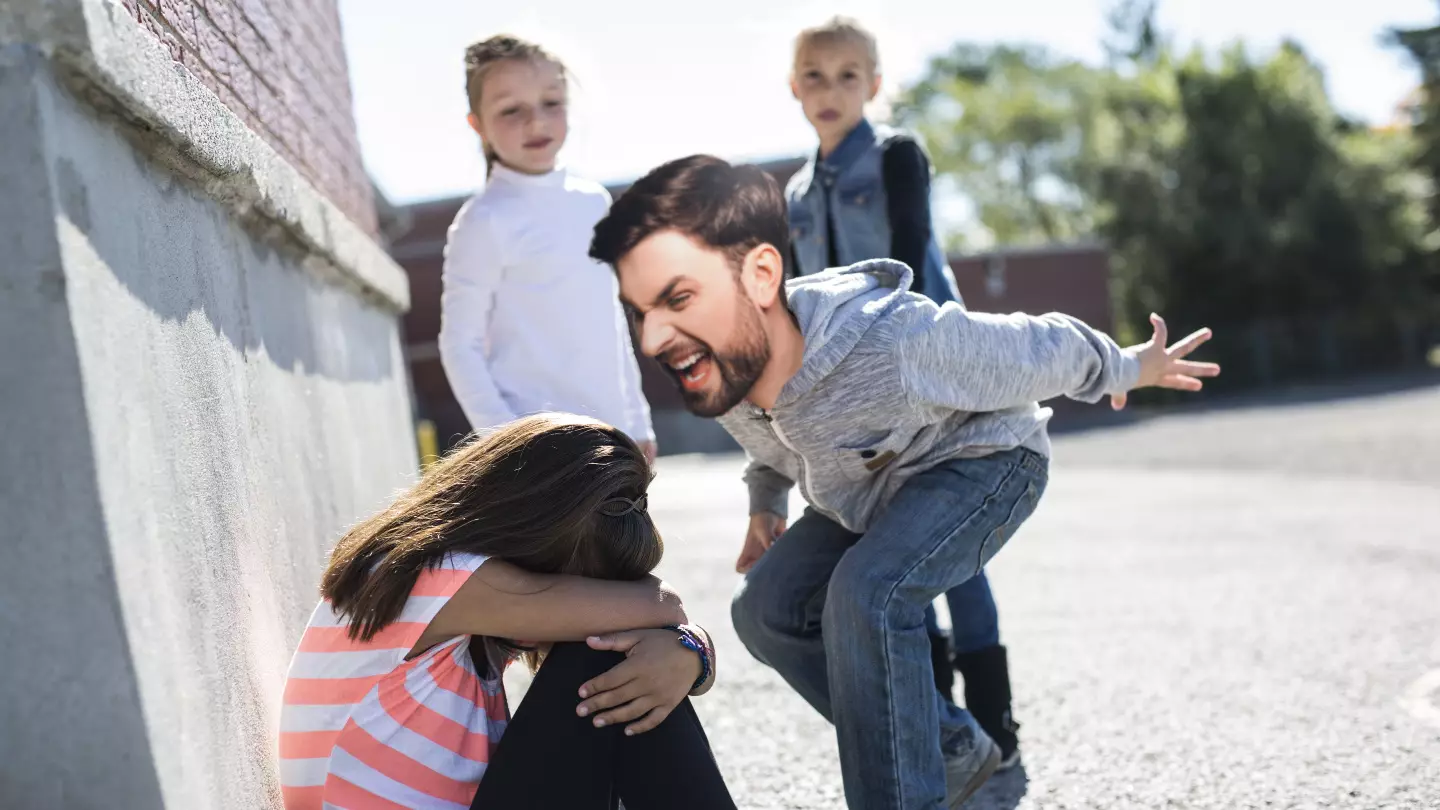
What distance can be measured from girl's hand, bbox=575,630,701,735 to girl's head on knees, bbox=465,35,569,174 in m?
1.85

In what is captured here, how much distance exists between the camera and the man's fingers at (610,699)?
202 cm

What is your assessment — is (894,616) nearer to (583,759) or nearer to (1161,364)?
(583,759)

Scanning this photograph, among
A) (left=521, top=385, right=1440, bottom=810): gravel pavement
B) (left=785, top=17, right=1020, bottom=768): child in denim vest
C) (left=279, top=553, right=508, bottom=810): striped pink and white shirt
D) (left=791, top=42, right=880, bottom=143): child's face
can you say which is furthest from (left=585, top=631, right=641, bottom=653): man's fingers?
(left=791, top=42, right=880, bottom=143): child's face

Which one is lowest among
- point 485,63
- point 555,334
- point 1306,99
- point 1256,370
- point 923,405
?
point 1256,370

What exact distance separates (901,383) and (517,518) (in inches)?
33.5

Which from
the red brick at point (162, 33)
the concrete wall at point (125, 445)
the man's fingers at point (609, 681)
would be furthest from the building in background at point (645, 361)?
the man's fingers at point (609, 681)

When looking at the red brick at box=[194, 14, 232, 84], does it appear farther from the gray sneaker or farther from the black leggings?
the gray sneaker

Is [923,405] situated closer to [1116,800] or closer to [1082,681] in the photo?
[1116,800]

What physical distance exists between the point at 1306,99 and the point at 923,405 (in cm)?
3155

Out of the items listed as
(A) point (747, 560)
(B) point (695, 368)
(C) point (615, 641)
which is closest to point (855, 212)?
(A) point (747, 560)

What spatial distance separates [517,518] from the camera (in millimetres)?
2137

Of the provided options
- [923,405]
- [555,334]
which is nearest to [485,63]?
[555,334]

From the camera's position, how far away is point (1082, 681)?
4.27m

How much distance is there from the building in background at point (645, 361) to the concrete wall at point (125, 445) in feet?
71.6
